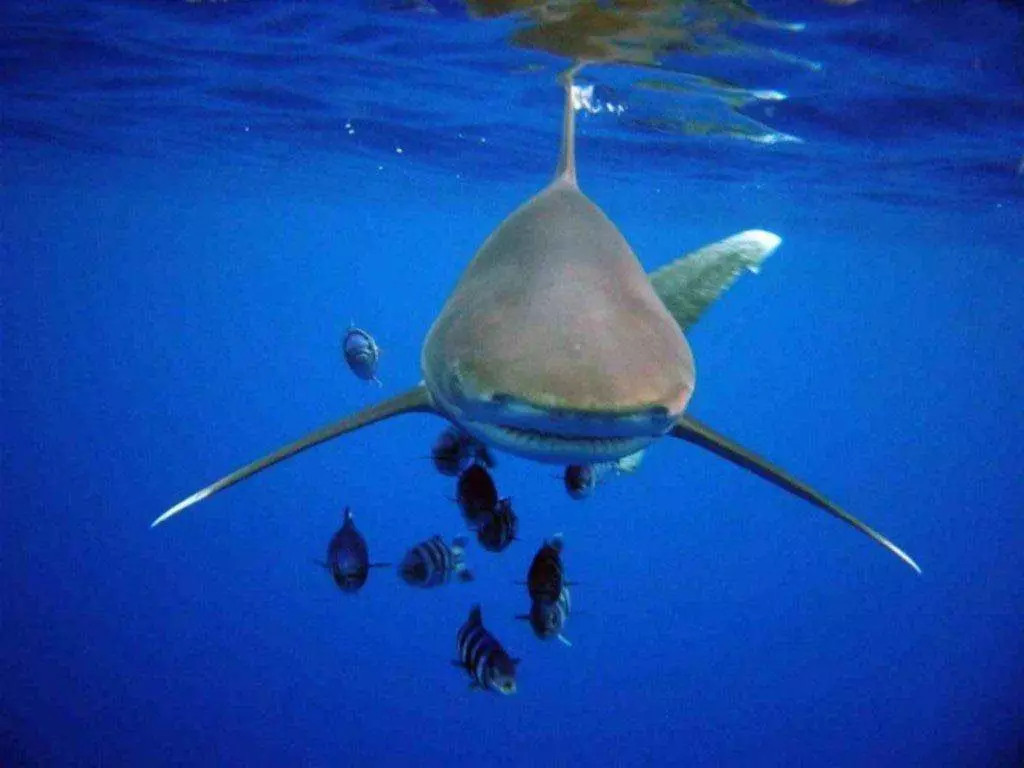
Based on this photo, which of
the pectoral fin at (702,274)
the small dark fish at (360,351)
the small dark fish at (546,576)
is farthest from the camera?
the small dark fish at (360,351)

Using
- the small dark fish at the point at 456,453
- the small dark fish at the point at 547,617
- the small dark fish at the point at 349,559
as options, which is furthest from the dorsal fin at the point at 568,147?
the small dark fish at the point at 349,559

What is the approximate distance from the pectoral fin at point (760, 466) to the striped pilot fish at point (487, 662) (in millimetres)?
2628

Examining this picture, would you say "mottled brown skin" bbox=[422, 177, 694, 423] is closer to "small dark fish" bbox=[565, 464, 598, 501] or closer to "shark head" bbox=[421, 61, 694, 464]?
"shark head" bbox=[421, 61, 694, 464]

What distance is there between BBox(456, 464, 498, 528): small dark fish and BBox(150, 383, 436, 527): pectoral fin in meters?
1.10

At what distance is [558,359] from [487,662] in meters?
3.39

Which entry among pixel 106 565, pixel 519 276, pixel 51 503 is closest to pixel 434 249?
pixel 51 503

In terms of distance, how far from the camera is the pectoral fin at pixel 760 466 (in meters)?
3.78

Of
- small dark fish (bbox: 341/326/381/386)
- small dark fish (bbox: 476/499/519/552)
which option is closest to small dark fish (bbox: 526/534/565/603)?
small dark fish (bbox: 476/499/519/552)

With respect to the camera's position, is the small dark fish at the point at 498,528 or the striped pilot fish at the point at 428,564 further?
the striped pilot fish at the point at 428,564

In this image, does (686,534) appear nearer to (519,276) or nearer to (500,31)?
(500,31)

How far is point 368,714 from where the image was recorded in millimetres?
20297

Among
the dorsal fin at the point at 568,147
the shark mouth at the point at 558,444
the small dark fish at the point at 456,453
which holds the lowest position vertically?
the small dark fish at the point at 456,453

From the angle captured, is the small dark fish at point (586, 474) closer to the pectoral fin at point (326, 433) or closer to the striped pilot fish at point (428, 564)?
the striped pilot fish at point (428, 564)

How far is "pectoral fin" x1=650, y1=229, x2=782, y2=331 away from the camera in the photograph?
5402mm
